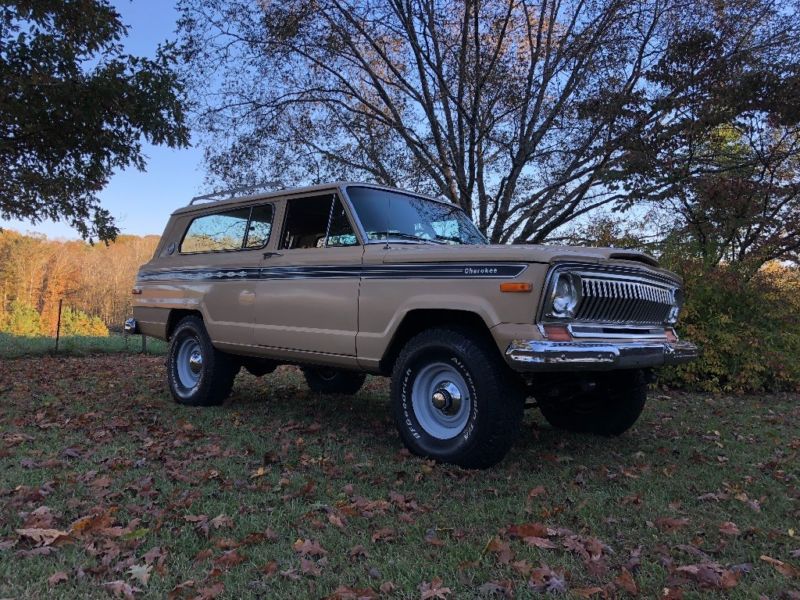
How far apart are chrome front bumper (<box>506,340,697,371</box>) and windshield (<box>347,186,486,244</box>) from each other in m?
1.69

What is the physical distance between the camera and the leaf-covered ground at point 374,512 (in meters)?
2.51

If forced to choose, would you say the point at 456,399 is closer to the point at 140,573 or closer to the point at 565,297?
the point at 565,297

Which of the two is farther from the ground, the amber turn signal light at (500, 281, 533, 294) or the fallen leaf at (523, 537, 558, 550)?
the amber turn signal light at (500, 281, 533, 294)

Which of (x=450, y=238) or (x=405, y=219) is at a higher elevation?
(x=405, y=219)

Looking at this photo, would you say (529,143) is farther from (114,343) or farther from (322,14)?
(114,343)

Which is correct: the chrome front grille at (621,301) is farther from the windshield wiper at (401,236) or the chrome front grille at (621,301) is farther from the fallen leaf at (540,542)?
the windshield wiper at (401,236)

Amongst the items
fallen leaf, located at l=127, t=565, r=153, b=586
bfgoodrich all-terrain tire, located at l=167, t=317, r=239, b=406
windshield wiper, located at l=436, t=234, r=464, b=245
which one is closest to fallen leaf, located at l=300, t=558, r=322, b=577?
fallen leaf, located at l=127, t=565, r=153, b=586

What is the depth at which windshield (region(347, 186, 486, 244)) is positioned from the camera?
15.9 feet

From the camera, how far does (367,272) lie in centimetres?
452

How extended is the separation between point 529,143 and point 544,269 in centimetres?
793

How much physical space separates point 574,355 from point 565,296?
1.37 feet

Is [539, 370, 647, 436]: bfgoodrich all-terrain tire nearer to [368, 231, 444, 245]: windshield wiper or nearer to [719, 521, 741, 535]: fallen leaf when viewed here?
[719, 521, 741, 535]: fallen leaf

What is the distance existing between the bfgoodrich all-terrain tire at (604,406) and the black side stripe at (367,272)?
1318mm

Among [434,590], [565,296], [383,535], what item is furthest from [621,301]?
[434,590]
